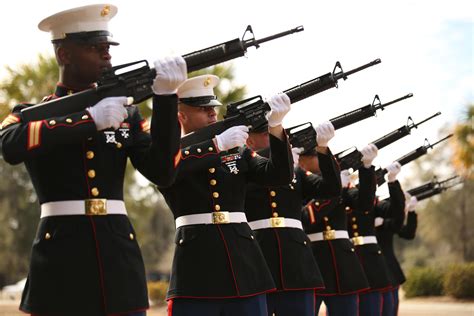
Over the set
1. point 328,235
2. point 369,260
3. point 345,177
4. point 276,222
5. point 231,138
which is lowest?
point 369,260

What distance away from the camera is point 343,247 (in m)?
8.05

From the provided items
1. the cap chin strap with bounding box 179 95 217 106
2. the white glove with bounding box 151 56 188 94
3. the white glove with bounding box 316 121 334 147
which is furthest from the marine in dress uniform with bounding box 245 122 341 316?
the white glove with bounding box 151 56 188 94

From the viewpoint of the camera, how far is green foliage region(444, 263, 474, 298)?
2175 cm

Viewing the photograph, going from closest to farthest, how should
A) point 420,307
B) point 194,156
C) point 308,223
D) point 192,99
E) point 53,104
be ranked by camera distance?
point 53,104 < point 194,156 < point 192,99 < point 308,223 < point 420,307

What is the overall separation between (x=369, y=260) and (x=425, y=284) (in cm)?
1455


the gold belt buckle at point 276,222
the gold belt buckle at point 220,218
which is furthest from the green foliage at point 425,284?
the gold belt buckle at point 220,218

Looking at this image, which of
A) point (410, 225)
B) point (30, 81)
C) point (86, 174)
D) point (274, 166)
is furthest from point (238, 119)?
point (30, 81)

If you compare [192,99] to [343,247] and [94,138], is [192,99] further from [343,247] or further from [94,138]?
[343,247]

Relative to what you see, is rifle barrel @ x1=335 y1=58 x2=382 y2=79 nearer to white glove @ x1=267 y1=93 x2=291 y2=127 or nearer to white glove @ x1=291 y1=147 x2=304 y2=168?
white glove @ x1=291 y1=147 x2=304 y2=168

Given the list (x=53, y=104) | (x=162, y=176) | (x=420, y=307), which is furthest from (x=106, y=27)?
(x=420, y=307)

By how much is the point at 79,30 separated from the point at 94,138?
1.74 ft

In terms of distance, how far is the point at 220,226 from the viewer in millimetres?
5375

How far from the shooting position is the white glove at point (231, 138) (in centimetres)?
567

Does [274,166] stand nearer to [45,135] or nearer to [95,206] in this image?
[95,206]
